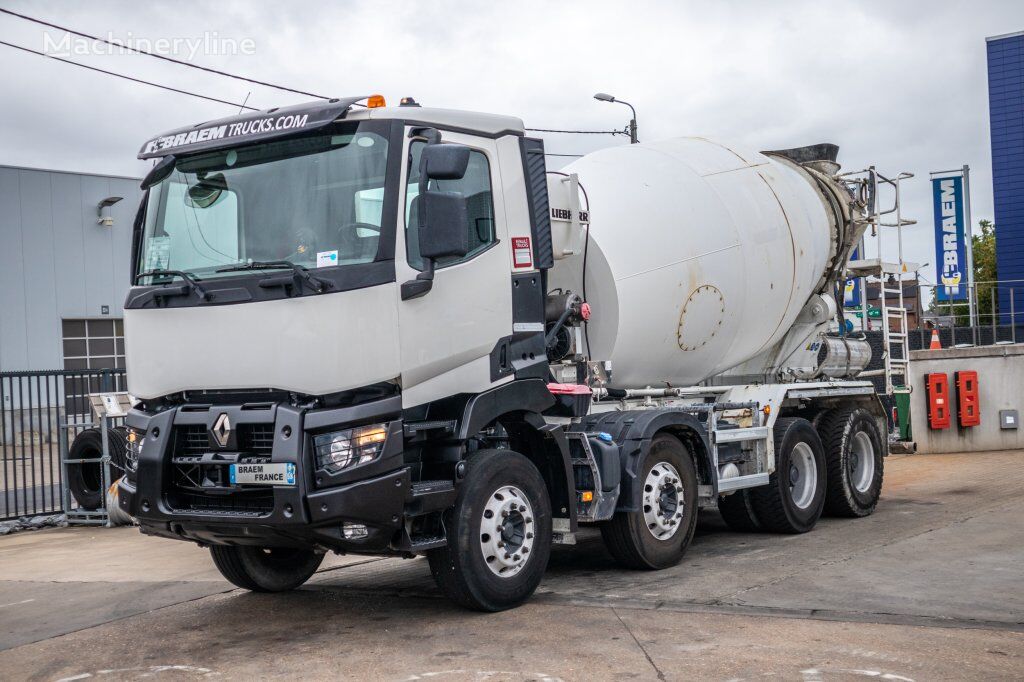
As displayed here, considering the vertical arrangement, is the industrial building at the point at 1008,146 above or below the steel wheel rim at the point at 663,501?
above

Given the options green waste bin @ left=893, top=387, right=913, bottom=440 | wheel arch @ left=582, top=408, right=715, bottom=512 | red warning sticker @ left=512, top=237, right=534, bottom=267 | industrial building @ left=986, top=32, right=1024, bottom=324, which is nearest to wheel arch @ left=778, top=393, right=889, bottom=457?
wheel arch @ left=582, top=408, right=715, bottom=512

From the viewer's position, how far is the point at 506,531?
22.6 ft

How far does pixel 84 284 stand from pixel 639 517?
23312mm

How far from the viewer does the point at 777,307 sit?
34.7 ft

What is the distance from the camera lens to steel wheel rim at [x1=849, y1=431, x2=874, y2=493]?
11359mm

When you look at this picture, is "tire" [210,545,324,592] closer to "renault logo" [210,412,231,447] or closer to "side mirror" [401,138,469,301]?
"renault logo" [210,412,231,447]

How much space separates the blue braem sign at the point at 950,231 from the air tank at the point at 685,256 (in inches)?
800

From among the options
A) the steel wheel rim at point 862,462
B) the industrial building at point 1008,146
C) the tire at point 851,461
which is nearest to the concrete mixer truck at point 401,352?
the tire at point 851,461

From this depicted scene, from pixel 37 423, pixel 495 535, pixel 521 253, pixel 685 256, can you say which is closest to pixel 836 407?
pixel 685 256

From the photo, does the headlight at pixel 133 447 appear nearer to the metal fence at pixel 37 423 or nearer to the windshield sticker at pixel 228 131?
the windshield sticker at pixel 228 131

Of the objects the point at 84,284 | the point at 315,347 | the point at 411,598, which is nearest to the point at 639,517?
the point at 411,598

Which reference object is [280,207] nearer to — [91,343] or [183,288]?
[183,288]

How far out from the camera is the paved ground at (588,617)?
5645 mm

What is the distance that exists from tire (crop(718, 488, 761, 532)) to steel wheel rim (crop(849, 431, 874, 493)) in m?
1.63
